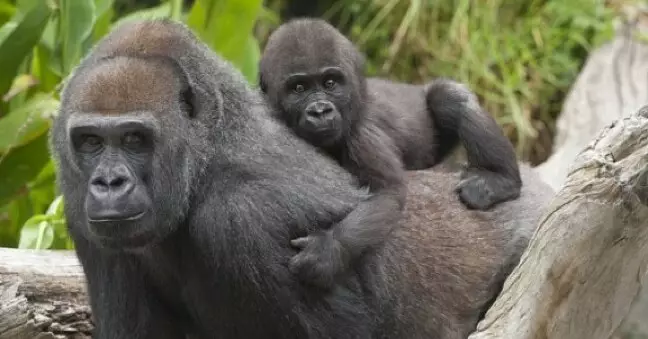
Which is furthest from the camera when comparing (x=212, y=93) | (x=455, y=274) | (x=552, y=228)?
(x=455, y=274)

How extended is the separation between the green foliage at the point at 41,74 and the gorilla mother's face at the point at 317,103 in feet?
4.21

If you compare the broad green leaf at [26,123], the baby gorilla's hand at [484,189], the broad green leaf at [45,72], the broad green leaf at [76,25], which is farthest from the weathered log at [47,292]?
the broad green leaf at [45,72]

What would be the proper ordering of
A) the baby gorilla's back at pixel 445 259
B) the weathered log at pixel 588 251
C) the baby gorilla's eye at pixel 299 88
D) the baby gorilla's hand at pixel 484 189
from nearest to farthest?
the weathered log at pixel 588 251, the baby gorilla's back at pixel 445 259, the baby gorilla's eye at pixel 299 88, the baby gorilla's hand at pixel 484 189

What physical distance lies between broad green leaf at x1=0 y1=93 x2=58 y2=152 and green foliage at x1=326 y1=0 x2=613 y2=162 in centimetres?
347

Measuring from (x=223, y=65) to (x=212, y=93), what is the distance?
0.49 ft

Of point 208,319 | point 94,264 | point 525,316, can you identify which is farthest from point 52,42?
point 525,316

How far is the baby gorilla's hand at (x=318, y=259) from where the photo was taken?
303 cm

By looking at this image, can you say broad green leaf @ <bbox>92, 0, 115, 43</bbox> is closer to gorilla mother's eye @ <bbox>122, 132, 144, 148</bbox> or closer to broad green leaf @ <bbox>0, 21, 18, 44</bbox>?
broad green leaf @ <bbox>0, 21, 18, 44</bbox>

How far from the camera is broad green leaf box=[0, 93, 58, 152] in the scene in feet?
15.4

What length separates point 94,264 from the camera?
3271 mm

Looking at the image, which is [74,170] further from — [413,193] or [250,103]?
[413,193]

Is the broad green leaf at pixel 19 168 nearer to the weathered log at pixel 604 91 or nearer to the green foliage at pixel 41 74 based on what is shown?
the green foliage at pixel 41 74

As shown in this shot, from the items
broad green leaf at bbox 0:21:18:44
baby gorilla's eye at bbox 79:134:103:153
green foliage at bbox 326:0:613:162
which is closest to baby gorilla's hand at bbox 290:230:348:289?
baby gorilla's eye at bbox 79:134:103:153

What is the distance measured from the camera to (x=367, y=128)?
142 inches
